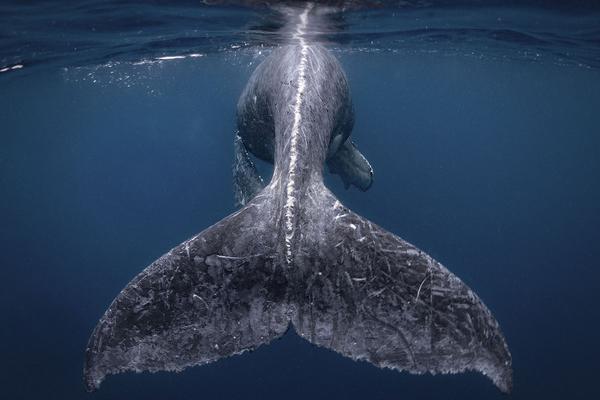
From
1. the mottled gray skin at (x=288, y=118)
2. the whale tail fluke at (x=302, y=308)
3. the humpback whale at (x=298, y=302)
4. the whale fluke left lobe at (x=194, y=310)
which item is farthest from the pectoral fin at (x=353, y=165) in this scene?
the whale fluke left lobe at (x=194, y=310)

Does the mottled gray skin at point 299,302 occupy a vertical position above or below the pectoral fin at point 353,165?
above

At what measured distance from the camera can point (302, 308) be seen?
14.5ft

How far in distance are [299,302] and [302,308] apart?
66mm

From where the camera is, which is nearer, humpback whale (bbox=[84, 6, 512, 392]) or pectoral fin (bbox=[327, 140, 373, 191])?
humpback whale (bbox=[84, 6, 512, 392])

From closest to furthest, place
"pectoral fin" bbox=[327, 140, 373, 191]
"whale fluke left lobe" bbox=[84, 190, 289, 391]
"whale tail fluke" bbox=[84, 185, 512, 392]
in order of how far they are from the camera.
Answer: "whale tail fluke" bbox=[84, 185, 512, 392], "whale fluke left lobe" bbox=[84, 190, 289, 391], "pectoral fin" bbox=[327, 140, 373, 191]

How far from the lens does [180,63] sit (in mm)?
25797

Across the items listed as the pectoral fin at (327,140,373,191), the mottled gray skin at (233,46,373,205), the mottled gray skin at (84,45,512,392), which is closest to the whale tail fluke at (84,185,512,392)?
the mottled gray skin at (84,45,512,392)

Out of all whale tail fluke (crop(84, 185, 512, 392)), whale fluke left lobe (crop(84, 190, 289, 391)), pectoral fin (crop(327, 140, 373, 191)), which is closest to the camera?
whale tail fluke (crop(84, 185, 512, 392))

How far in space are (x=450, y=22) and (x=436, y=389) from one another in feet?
44.7

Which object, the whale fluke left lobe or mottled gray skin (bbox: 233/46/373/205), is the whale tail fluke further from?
mottled gray skin (bbox: 233/46/373/205)

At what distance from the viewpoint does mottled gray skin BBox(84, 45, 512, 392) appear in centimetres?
415

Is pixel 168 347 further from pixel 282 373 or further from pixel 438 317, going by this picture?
pixel 282 373

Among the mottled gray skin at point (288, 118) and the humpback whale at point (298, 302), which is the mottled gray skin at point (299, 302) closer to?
the humpback whale at point (298, 302)

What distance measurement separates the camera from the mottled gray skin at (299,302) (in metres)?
4.15
